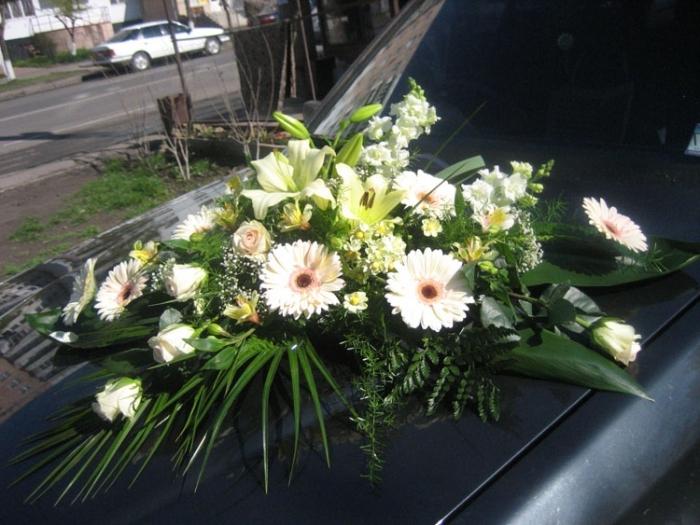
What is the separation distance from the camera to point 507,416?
126 cm

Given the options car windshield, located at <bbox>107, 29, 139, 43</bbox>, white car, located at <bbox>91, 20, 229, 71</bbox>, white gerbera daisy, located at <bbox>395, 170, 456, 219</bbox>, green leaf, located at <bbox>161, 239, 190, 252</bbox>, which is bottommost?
white car, located at <bbox>91, 20, 229, 71</bbox>

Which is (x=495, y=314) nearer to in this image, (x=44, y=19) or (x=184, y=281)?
(x=184, y=281)

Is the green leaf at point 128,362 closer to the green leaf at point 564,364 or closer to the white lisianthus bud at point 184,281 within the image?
the white lisianthus bud at point 184,281

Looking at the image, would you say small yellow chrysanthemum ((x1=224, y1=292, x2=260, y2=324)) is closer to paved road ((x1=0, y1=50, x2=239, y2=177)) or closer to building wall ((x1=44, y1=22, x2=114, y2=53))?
paved road ((x1=0, y1=50, x2=239, y2=177))

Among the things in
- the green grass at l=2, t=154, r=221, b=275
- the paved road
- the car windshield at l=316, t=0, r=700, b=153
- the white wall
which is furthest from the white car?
the car windshield at l=316, t=0, r=700, b=153

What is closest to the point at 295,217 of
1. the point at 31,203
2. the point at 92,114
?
the point at 31,203

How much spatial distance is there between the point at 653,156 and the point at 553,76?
1.58ft

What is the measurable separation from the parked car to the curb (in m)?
24.4

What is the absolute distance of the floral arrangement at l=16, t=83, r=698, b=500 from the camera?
1301 millimetres

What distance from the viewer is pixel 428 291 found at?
51.7 inches

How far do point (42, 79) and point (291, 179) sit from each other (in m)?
29.1

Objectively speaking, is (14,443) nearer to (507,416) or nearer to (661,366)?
(507,416)

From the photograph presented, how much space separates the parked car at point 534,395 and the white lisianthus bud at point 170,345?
18 centimetres

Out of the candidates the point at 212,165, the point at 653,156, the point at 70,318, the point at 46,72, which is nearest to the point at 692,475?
the point at 653,156
